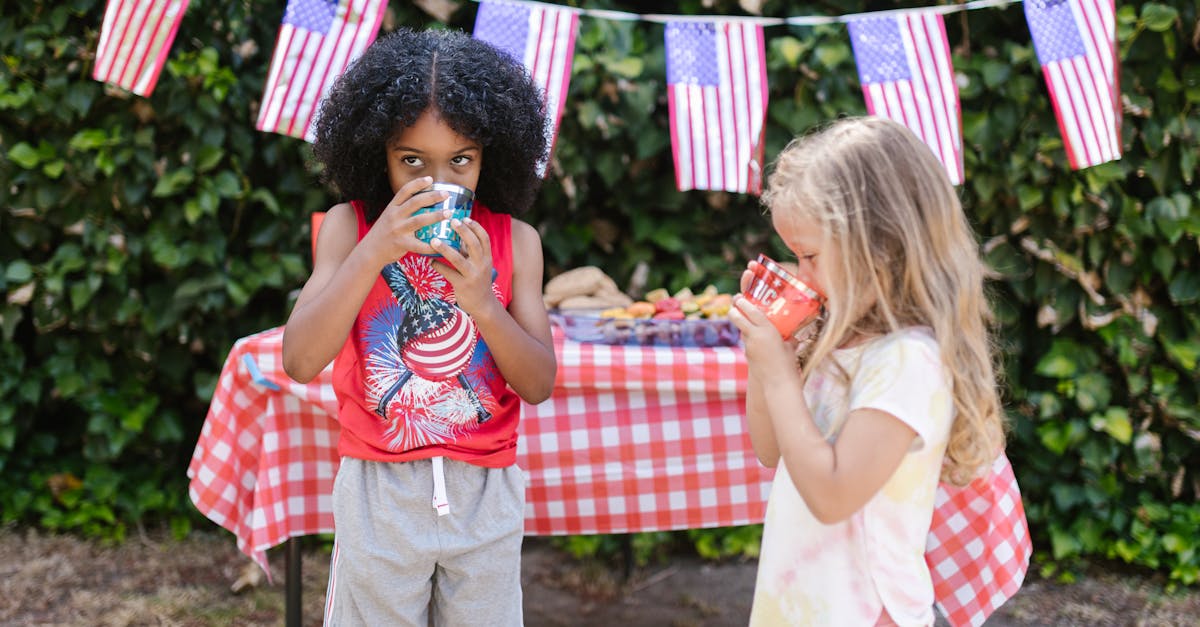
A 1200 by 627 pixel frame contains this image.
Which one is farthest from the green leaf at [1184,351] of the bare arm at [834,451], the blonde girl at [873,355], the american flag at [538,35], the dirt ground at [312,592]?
the bare arm at [834,451]

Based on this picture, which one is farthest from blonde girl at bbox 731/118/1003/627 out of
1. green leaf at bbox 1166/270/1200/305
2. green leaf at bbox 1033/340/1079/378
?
green leaf at bbox 1166/270/1200/305

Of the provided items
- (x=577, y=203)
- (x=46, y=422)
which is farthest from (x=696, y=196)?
(x=46, y=422)

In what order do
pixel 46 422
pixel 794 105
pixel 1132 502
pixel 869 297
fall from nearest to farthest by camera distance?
pixel 869 297
pixel 794 105
pixel 1132 502
pixel 46 422

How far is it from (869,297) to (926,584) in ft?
1.26

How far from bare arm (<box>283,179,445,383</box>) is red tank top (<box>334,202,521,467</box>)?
6 centimetres

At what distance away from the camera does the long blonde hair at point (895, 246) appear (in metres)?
1.32

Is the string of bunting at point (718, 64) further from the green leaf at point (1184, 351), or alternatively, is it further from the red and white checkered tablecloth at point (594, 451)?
the green leaf at point (1184, 351)

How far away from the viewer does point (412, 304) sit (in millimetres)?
1615

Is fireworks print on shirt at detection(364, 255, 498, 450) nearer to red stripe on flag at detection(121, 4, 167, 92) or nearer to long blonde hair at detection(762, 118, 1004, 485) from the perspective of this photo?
long blonde hair at detection(762, 118, 1004, 485)

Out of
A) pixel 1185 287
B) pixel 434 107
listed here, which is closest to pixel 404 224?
pixel 434 107

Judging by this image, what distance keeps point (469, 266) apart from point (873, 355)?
0.57 m

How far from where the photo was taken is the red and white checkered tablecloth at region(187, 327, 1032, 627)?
225cm

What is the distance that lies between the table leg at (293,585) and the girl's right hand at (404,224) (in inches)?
45.1

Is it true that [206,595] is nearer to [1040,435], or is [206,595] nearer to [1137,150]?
A: [1040,435]
